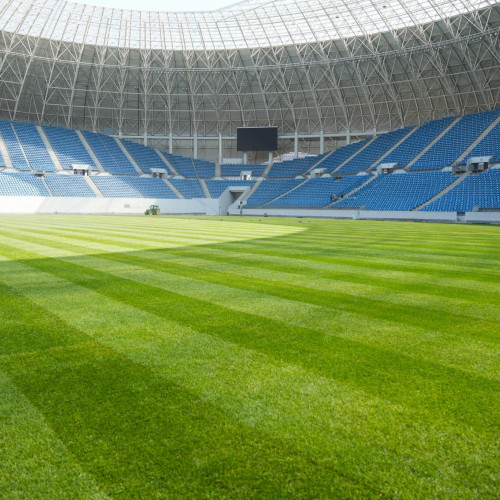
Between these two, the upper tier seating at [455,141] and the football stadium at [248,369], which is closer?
the football stadium at [248,369]

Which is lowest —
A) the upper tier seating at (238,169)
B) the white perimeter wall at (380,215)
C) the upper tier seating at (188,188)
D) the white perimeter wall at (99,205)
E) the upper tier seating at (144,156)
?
the white perimeter wall at (380,215)

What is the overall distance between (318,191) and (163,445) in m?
57.3

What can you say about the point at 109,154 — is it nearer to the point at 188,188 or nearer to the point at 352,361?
the point at 188,188

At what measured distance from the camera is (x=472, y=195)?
43.1 m

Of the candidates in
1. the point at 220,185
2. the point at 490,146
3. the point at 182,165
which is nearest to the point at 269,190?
the point at 220,185

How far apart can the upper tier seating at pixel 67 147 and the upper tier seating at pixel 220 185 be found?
1661 cm

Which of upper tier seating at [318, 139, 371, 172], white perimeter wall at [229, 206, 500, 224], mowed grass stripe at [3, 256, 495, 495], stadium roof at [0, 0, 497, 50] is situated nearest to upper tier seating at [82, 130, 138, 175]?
stadium roof at [0, 0, 497, 50]

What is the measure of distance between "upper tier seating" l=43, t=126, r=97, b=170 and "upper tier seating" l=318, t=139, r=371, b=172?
3287 cm

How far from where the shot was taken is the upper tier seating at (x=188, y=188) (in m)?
65.5

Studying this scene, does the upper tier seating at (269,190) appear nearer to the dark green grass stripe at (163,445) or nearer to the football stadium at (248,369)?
the football stadium at (248,369)

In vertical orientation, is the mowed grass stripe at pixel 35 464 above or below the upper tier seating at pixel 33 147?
below

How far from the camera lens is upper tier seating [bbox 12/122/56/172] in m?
60.0

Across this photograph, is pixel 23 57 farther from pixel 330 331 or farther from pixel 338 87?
pixel 330 331

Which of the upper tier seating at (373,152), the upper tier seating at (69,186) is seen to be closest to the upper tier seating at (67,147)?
the upper tier seating at (69,186)
